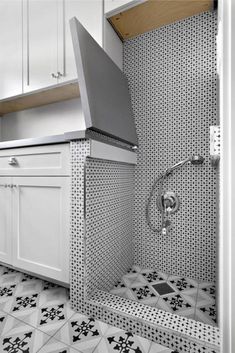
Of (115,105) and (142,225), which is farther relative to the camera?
(142,225)

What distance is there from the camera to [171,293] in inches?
48.6

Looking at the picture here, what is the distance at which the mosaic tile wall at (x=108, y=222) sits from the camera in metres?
1.05

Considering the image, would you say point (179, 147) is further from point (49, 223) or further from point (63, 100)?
point (63, 100)

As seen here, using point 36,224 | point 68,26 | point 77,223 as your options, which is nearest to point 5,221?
point 36,224

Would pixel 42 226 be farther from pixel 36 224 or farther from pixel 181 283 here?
pixel 181 283

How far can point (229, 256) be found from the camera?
1.50ft

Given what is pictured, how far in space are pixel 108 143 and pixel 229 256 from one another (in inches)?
33.9

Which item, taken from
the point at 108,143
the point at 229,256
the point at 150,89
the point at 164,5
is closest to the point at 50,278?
the point at 108,143

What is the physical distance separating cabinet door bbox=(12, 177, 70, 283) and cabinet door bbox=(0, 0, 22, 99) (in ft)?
3.28

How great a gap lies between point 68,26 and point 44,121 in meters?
0.88

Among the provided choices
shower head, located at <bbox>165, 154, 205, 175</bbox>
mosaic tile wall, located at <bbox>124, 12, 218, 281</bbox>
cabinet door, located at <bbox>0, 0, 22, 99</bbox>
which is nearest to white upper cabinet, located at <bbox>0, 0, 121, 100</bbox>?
cabinet door, located at <bbox>0, 0, 22, 99</bbox>

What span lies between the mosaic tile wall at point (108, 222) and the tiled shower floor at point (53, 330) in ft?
0.53

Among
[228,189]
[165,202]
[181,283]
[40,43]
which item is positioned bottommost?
[181,283]

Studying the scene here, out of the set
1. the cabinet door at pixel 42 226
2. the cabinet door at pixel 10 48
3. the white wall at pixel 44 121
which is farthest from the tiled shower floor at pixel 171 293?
the cabinet door at pixel 10 48
